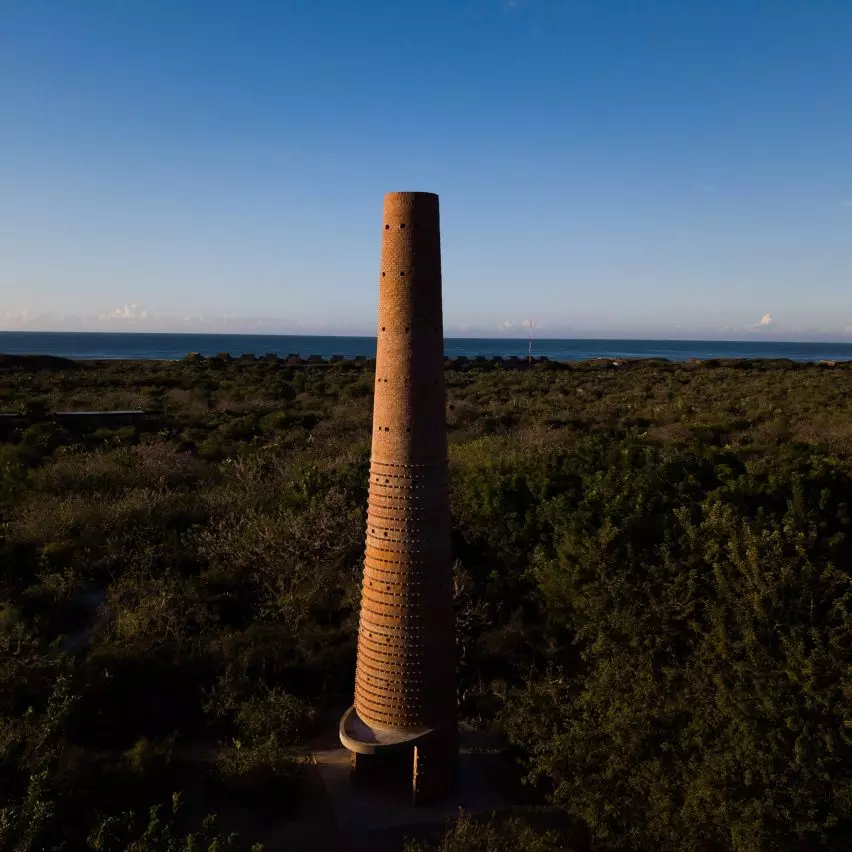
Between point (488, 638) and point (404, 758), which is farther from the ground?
point (488, 638)

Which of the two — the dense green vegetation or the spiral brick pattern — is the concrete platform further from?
→ the spiral brick pattern

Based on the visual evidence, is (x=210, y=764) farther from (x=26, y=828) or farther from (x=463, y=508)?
(x=463, y=508)

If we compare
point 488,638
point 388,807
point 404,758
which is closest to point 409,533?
point 404,758

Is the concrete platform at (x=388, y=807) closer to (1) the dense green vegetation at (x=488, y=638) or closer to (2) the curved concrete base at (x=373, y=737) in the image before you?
(1) the dense green vegetation at (x=488, y=638)

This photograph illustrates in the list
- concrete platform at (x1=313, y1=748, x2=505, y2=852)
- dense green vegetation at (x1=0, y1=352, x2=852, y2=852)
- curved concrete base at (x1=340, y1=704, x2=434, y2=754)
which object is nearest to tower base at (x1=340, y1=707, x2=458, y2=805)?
curved concrete base at (x1=340, y1=704, x2=434, y2=754)

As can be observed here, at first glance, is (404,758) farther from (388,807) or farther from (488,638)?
(488,638)

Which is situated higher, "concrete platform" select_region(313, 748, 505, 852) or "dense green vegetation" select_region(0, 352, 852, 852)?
"dense green vegetation" select_region(0, 352, 852, 852)

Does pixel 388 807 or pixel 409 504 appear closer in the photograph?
pixel 409 504

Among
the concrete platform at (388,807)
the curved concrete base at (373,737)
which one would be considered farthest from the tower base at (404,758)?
the concrete platform at (388,807)
